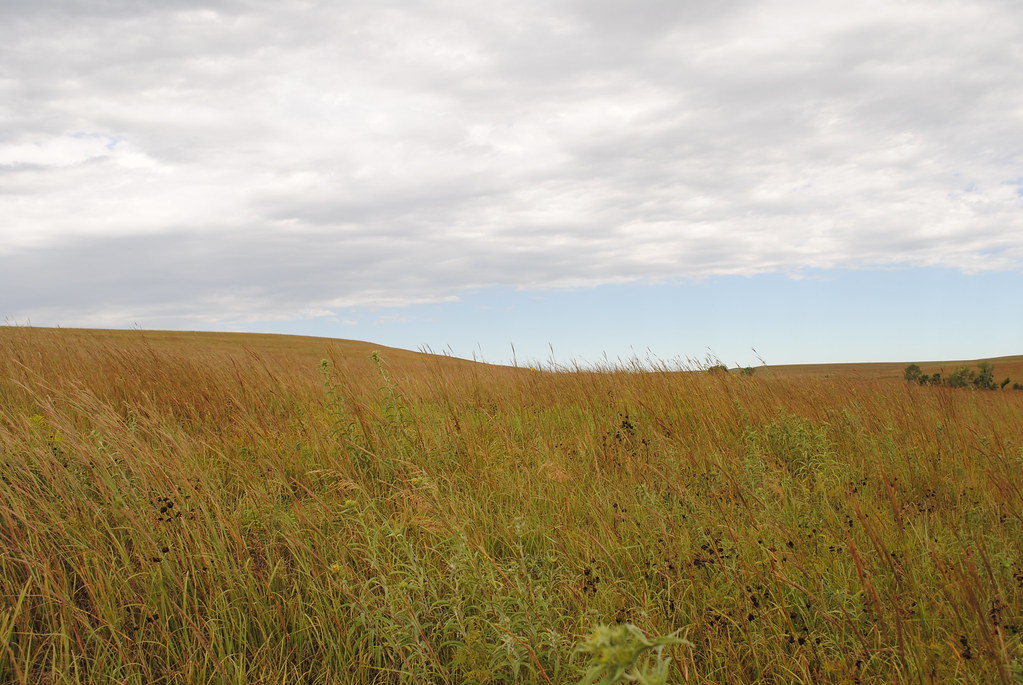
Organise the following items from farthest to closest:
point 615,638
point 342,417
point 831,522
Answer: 1. point 342,417
2. point 831,522
3. point 615,638

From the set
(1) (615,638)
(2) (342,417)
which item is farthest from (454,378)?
(1) (615,638)

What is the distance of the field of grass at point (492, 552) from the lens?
2260 millimetres

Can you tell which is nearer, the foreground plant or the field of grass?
→ the foreground plant

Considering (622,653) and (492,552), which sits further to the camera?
(492,552)

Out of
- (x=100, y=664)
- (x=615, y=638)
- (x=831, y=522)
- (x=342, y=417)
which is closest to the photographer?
(x=615, y=638)

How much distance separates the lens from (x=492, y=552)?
119 inches

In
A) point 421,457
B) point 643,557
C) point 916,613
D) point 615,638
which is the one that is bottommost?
point 916,613

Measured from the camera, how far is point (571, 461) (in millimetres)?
4297

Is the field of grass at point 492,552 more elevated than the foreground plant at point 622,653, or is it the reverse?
the foreground plant at point 622,653

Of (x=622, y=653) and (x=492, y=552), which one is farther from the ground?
(x=622, y=653)

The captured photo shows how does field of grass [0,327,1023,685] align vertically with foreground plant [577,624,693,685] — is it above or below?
below

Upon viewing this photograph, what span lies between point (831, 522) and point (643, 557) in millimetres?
1358

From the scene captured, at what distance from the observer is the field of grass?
226 centimetres

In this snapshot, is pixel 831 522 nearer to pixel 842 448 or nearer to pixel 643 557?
pixel 643 557
